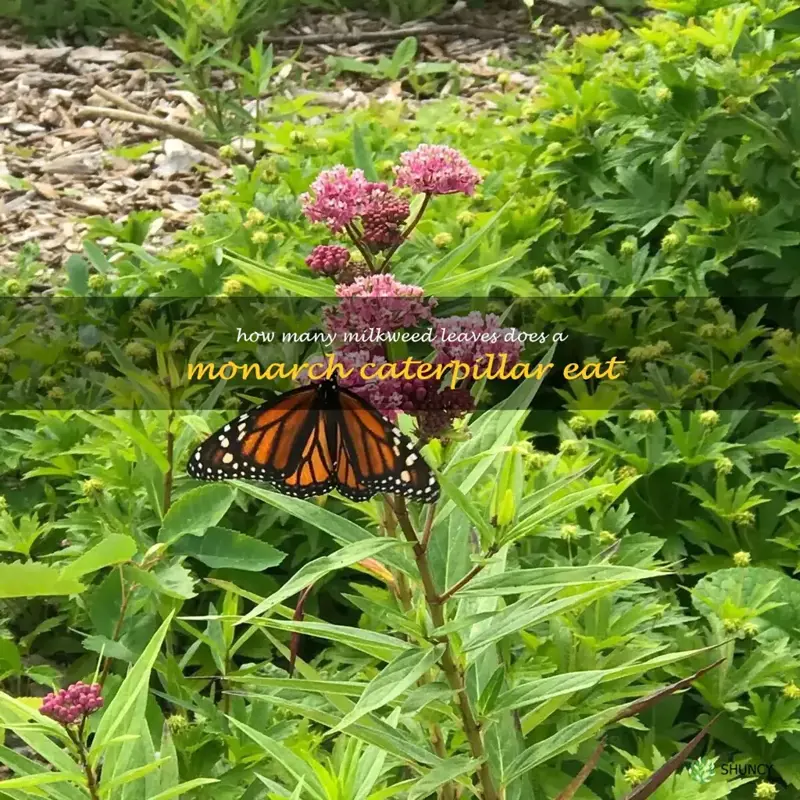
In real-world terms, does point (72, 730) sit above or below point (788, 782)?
A: above

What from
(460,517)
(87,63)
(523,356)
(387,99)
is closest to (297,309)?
(523,356)

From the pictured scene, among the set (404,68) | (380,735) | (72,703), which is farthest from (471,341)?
(404,68)

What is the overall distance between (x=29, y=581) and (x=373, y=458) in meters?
0.36

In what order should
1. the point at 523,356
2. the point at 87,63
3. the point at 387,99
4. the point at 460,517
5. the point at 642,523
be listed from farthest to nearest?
the point at 87,63
the point at 387,99
the point at 523,356
the point at 642,523
the point at 460,517

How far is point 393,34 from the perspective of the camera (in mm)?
4609

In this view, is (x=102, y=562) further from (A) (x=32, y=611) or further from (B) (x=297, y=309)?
(B) (x=297, y=309)

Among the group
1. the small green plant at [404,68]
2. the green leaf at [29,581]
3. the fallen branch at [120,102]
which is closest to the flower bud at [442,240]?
the green leaf at [29,581]

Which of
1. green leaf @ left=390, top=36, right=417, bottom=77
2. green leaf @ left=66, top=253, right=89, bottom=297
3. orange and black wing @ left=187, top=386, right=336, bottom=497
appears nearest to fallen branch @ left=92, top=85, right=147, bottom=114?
Answer: green leaf @ left=390, top=36, right=417, bottom=77

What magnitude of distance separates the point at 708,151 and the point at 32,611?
196 cm

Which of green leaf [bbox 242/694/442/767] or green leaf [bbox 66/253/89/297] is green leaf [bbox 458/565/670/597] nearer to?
green leaf [bbox 242/694/442/767]

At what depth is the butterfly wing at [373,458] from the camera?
0.88 metres

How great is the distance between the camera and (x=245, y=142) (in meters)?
3.71

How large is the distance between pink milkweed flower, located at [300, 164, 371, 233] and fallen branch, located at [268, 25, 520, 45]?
377 cm

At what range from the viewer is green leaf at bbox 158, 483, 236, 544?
1452 millimetres
